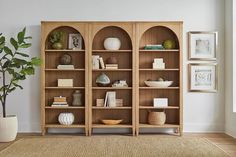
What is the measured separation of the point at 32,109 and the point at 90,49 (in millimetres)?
1442

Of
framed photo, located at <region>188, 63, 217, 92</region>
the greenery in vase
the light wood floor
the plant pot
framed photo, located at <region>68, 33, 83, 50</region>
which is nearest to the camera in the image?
the light wood floor

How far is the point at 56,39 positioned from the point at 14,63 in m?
0.79

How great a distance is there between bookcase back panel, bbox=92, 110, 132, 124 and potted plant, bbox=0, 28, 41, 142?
1324mm

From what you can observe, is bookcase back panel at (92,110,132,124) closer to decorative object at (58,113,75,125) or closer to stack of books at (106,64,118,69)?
decorative object at (58,113,75,125)

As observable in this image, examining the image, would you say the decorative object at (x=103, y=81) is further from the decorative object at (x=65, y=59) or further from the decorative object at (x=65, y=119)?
the decorative object at (x=65, y=119)

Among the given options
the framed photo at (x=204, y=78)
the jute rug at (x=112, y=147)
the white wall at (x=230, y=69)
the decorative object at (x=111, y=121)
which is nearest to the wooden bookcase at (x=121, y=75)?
the decorative object at (x=111, y=121)

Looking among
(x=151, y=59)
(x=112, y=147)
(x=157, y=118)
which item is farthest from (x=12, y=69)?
(x=157, y=118)

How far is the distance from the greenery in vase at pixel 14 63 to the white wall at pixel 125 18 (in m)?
0.26

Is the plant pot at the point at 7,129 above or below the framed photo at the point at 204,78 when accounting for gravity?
below

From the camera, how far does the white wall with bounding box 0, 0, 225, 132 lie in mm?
6184

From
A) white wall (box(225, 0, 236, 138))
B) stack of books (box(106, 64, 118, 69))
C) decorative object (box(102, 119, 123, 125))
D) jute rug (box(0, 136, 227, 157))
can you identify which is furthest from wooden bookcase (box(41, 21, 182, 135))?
white wall (box(225, 0, 236, 138))

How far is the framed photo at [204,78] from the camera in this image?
20.4 feet

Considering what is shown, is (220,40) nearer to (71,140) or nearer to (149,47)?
(149,47)

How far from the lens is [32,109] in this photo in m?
6.19
